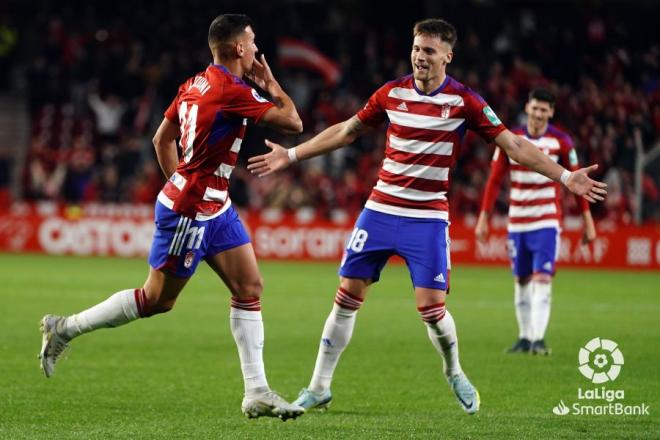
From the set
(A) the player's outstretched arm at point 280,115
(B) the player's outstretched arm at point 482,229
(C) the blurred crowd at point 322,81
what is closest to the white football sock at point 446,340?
(A) the player's outstretched arm at point 280,115

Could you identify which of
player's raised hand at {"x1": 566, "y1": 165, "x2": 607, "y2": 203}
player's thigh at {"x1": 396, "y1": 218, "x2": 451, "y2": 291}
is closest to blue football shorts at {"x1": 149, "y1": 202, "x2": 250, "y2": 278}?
player's thigh at {"x1": 396, "y1": 218, "x2": 451, "y2": 291}

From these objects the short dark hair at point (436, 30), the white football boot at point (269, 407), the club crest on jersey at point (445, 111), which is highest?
the short dark hair at point (436, 30)

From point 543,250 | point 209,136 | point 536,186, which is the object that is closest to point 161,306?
point 209,136

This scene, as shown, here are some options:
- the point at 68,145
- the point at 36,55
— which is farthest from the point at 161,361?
the point at 36,55

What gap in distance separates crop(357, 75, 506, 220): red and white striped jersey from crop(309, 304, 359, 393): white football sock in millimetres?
745

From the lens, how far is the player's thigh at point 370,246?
7.71 meters

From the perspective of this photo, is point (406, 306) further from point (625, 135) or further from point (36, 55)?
point (36, 55)

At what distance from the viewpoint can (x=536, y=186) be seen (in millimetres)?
11469

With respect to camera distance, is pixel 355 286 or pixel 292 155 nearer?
pixel 292 155

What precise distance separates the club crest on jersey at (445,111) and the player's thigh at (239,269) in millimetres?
1476

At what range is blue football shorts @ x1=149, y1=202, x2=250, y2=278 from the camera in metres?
7.07

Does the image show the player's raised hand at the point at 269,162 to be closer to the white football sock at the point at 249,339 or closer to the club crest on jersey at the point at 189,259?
the club crest on jersey at the point at 189,259

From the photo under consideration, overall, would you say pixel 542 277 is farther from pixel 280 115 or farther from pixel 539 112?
pixel 280 115

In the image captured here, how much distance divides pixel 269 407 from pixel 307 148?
1609mm
